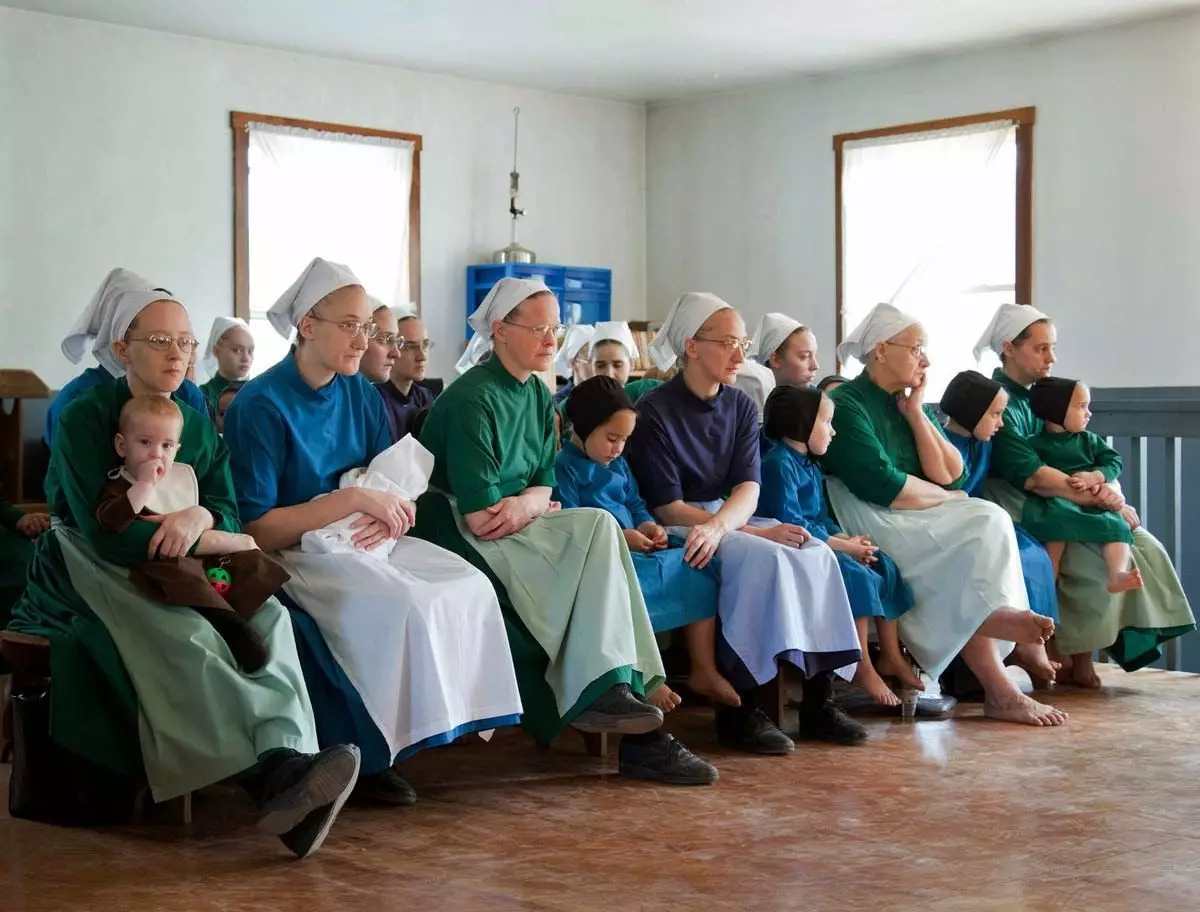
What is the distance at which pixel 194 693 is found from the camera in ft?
10.4

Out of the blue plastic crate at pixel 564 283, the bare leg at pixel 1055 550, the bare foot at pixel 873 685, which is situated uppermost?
the blue plastic crate at pixel 564 283

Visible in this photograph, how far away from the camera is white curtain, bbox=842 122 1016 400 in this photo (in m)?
9.48

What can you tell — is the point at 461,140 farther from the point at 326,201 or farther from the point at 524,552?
the point at 524,552

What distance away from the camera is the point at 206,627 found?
324 centimetres

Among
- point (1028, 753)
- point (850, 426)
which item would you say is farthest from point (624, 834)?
point (850, 426)

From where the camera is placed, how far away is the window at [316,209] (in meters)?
9.23

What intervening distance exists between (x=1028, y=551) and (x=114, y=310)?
3073mm

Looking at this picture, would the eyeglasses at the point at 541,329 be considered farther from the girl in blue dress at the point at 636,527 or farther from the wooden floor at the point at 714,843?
the wooden floor at the point at 714,843

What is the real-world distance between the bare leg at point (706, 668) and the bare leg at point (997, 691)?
0.91m

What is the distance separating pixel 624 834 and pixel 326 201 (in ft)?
22.9

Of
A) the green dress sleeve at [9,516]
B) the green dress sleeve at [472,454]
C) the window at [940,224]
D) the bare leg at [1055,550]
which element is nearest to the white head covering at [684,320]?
the green dress sleeve at [472,454]

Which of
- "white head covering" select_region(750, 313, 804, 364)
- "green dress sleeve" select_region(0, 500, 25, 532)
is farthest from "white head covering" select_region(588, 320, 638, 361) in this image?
"green dress sleeve" select_region(0, 500, 25, 532)

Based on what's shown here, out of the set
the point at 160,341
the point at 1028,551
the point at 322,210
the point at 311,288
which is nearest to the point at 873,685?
the point at 1028,551

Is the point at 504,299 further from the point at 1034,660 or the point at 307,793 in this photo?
the point at 1034,660
